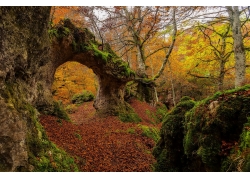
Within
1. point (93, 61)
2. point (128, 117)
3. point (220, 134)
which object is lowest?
point (128, 117)

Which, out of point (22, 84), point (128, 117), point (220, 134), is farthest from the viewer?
point (128, 117)

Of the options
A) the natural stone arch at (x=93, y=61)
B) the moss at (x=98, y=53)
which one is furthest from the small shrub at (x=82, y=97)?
the moss at (x=98, y=53)

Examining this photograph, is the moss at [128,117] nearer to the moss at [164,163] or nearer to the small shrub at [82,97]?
the moss at [164,163]

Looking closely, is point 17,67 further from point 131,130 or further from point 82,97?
point 82,97

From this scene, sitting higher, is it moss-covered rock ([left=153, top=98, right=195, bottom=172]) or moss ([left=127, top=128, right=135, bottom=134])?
moss-covered rock ([left=153, top=98, right=195, bottom=172])

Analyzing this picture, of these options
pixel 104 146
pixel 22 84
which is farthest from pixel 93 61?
pixel 22 84

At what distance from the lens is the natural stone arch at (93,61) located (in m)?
8.70

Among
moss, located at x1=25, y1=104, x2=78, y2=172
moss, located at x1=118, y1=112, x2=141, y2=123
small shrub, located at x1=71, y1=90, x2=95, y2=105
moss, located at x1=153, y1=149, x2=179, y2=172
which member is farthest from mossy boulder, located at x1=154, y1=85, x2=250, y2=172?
small shrub, located at x1=71, y1=90, x2=95, y2=105

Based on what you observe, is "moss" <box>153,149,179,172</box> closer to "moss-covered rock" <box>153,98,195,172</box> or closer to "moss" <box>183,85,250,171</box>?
"moss-covered rock" <box>153,98,195,172</box>

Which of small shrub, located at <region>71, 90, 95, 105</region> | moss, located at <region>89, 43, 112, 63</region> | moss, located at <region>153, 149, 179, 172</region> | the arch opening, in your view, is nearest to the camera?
moss, located at <region>153, 149, 179, 172</region>

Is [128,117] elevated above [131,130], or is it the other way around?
[128,117]

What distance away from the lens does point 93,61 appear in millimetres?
10680

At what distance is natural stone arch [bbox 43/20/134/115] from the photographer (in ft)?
28.6
